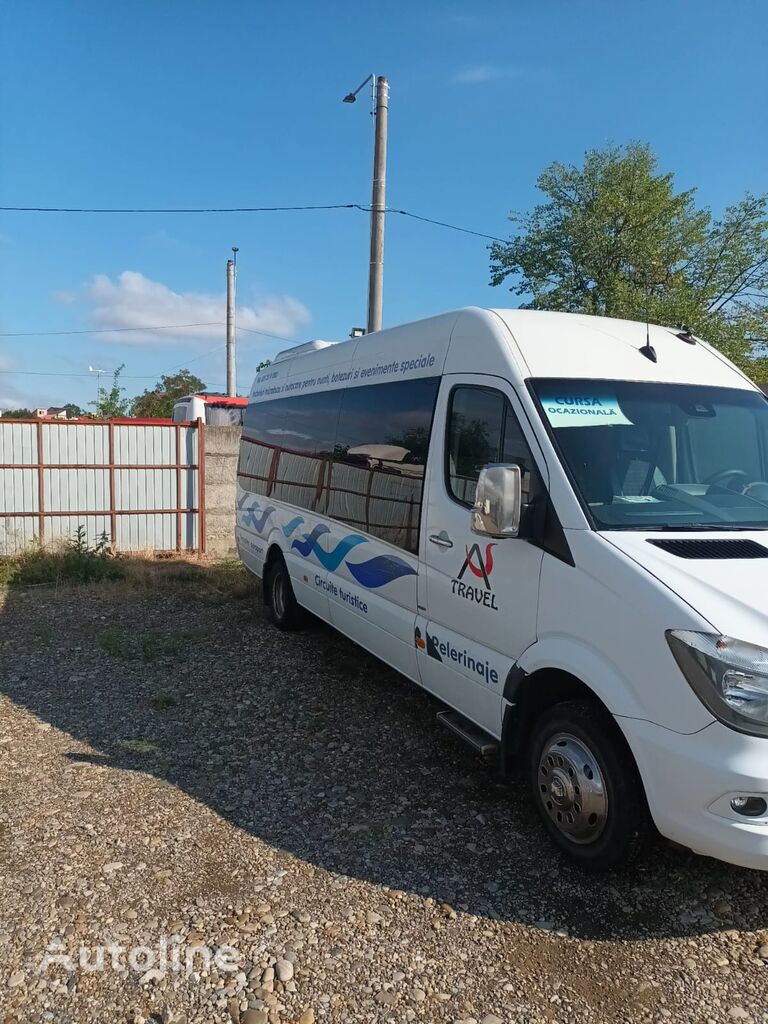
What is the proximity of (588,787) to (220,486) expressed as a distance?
35.7 feet

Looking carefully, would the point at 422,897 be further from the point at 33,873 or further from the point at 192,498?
the point at 192,498

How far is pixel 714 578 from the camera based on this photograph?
9.14 ft

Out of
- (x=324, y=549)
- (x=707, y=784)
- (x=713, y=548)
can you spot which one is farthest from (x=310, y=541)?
(x=707, y=784)

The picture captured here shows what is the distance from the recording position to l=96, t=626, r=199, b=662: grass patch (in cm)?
669

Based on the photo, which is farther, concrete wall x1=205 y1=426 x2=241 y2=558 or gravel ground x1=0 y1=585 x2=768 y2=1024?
concrete wall x1=205 y1=426 x2=241 y2=558

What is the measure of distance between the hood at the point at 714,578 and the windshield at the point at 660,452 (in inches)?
5.6

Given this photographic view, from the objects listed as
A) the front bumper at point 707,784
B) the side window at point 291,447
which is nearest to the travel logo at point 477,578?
the front bumper at point 707,784

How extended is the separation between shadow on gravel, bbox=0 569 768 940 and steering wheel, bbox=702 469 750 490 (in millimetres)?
1748

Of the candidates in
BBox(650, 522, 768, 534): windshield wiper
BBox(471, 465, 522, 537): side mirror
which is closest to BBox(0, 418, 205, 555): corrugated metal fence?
BBox(471, 465, 522, 537): side mirror

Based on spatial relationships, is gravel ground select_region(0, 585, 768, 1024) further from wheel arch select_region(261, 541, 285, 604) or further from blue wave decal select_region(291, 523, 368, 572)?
wheel arch select_region(261, 541, 285, 604)

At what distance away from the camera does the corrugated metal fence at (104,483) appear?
38.7ft

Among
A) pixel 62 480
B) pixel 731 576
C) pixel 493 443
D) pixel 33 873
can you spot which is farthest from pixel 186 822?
pixel 62 480

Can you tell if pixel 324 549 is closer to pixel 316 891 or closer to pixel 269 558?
pixel 269 558

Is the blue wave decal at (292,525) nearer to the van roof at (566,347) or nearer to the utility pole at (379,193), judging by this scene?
the van roof at (566,347)
